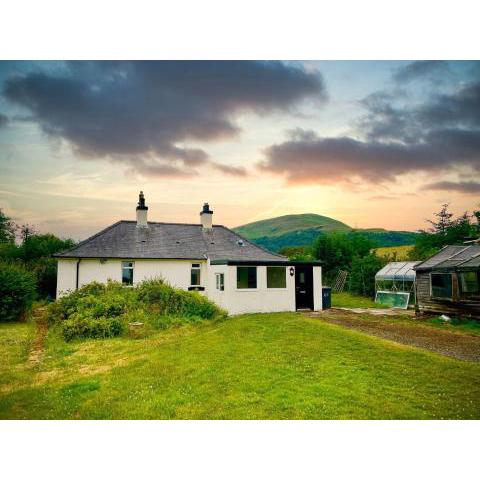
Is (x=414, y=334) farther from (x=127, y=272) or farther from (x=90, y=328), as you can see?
(x=127, y=272)

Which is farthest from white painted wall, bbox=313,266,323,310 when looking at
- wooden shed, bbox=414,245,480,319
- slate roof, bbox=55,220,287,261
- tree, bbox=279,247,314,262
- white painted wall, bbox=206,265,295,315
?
tree, bbox=279,247,314,262

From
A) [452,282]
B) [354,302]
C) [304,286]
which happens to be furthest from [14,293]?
[452,282]

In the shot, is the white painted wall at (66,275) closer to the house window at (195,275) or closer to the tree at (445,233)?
the house window at (195,275)

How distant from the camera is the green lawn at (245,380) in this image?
5.26 metres

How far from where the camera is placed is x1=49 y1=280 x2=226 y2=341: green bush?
1155 cm

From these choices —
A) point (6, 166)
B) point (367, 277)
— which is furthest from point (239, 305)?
point (367, 277)

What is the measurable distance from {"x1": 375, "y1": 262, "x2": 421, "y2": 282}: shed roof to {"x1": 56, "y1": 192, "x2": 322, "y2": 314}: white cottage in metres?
5.97

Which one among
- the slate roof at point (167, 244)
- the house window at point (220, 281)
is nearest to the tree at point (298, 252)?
the slate roof at point (167, 244)

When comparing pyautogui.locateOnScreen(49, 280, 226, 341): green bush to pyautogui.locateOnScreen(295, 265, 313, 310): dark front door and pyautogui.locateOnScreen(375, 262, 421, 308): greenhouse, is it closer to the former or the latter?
pyautogui.locateOnScreen(295, 265, 313, 310): dark front door

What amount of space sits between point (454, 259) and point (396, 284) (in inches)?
255

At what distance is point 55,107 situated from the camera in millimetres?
9188

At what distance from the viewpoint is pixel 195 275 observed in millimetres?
20125
